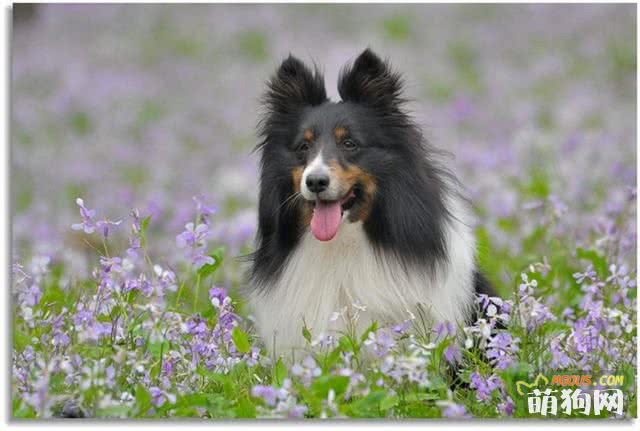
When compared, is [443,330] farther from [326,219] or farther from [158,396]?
[158,396]

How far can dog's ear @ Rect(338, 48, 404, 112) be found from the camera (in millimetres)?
4637

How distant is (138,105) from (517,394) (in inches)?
331

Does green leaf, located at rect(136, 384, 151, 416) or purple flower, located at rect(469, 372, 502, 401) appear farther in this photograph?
purple flower, located at rect(469, 372, 502, 401)

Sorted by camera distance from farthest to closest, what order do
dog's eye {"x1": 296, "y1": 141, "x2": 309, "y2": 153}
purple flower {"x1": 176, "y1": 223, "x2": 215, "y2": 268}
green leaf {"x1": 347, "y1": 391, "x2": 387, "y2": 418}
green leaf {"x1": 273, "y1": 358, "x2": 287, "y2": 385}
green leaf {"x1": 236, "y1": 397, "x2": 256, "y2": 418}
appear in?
dog's eye {"x1": 296, "y1": 141, "x2": 309, "y2": 153}
purple flower {"x1": 176, "y1": 223, "x2": 215, "y2": 268}
green leaf {"x1": 273, "y1": 358, "x2": 287, "y2": 385}
green leaf {"x1": 236, "y1": 397, "x2": 256, "y2": 418}
green leaf {"x1": 347, "y1": 391, "x2": 387, "y2": 418}

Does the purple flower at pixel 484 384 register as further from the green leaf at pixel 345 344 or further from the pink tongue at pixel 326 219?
the pink tongue at pixel 326 219

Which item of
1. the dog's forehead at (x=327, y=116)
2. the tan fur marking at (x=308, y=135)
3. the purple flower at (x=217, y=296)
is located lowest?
the purple flower at (x=217, y=296)

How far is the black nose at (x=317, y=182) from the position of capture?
4.29m

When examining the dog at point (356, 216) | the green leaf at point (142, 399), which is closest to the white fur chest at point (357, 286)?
the dog at point (356, 216)

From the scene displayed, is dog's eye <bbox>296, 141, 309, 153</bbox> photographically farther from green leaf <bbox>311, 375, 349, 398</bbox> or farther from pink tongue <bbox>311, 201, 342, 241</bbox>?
green leaf <bbox>311, 375, 349, 398</bbox>

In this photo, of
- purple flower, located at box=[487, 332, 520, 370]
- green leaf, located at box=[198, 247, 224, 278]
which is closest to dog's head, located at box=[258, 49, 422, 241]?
green leaf, located at box=[198, 247, 224, 278]

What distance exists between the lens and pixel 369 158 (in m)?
4.55

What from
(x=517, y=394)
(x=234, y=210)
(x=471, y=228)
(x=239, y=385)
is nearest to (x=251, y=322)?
(x=239, y=385)

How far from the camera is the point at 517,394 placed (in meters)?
4.23

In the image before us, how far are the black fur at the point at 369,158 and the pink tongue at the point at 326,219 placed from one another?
189 mm
